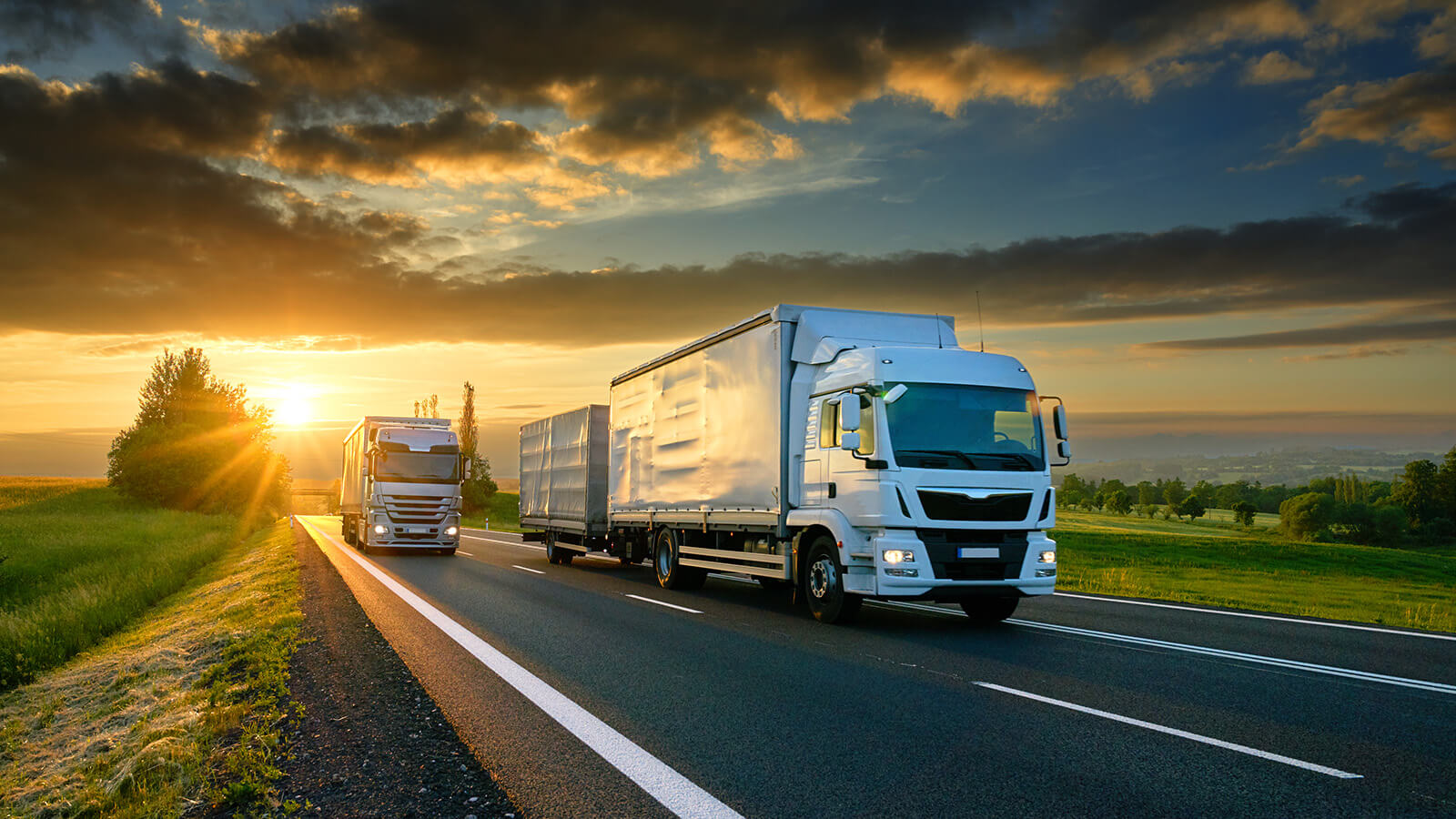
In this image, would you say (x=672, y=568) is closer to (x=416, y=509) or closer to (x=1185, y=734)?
(x=1185, y=734)

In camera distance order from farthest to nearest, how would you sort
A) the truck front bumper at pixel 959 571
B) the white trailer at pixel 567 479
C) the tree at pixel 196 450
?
the tree at pixel 196 450
the white trailer at pixel 567 479
the truck front bumper at pixel 959 571

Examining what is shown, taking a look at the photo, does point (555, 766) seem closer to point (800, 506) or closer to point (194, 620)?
point (800, 506)

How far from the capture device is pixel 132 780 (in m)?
4.68

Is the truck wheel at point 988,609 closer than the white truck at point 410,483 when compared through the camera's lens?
Yes

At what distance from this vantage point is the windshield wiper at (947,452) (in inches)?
401

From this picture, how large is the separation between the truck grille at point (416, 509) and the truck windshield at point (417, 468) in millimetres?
483

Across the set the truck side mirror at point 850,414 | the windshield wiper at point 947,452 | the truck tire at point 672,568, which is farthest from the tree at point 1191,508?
the truck side mirror at point 850,414

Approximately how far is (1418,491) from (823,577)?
11958 centimetres

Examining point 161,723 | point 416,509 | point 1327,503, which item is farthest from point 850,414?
point 1327,503

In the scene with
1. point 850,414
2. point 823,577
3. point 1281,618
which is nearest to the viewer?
point 850,414

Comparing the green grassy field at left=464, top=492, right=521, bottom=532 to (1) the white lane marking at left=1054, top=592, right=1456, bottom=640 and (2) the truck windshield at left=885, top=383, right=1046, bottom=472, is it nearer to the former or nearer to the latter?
(1) the white lane marking at left=1054, top=592, right=1456, bottom=640

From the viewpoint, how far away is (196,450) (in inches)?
2295

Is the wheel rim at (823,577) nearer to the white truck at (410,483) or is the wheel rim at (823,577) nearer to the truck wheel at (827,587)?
the truck wheel at (827,587)

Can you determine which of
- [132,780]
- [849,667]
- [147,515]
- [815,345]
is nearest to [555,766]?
[132,780]
